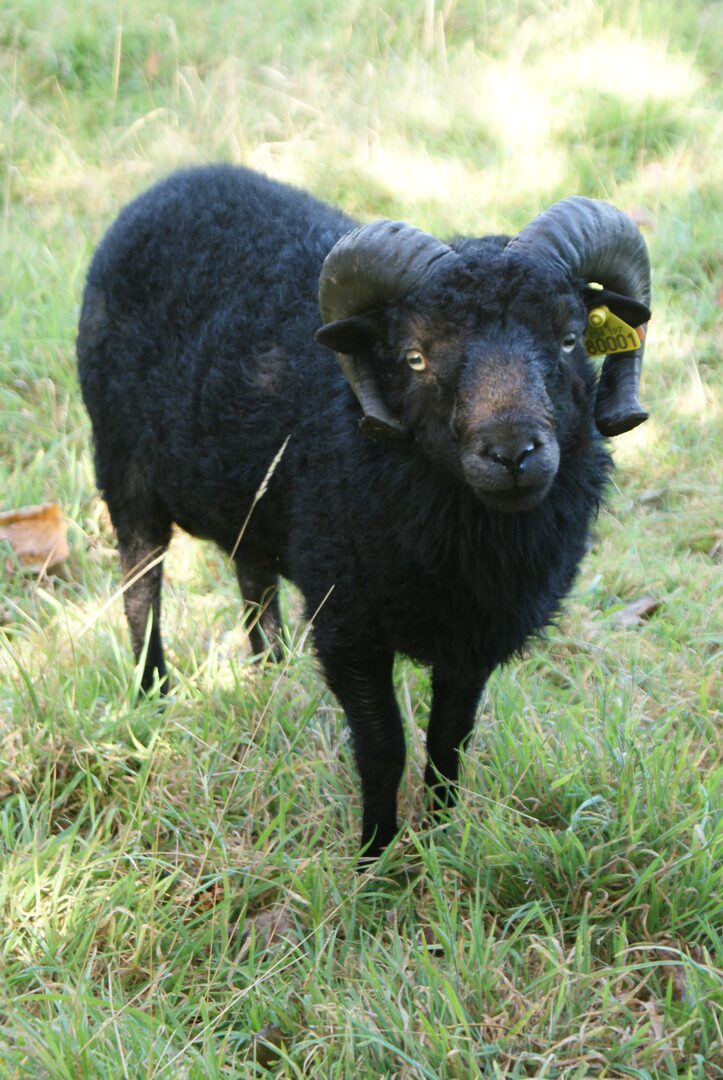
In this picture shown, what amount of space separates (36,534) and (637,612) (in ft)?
8.38

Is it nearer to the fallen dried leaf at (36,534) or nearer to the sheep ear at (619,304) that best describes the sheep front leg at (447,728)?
the sheep ear at (619,304)

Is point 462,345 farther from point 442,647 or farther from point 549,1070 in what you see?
point 549,1070

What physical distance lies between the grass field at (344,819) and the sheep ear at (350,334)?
102cm

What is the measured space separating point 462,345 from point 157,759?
1.60m

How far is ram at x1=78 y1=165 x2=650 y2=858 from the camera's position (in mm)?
3242

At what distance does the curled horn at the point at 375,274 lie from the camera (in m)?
3.32

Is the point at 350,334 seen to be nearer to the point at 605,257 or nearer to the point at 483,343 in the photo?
the point at 483,343

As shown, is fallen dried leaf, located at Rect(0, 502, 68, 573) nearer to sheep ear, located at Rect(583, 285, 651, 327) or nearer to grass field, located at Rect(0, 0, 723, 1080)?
grass field, located at Rect(0, 0, 723, 1080)

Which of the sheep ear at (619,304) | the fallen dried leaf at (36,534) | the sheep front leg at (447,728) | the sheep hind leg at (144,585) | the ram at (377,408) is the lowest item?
the fallen dried leaf at (36,534)

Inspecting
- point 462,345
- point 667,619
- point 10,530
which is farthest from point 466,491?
point 10,530

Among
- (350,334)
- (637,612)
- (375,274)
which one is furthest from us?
(637,612)

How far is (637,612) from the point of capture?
502 cm

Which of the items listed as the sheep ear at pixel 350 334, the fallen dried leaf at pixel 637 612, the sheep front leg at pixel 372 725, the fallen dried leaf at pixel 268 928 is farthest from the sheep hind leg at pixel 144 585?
the fallen dried leaf at pixel 637 612

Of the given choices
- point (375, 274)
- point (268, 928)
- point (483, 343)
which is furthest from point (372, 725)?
point (375, 274)
